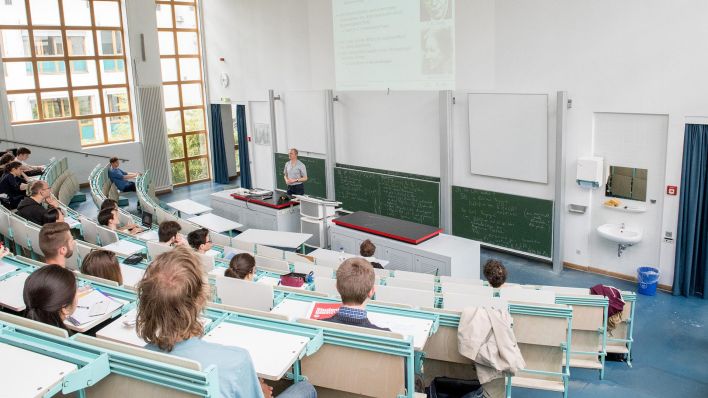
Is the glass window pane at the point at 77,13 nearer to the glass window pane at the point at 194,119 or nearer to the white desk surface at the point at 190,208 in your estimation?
the glass window pane at the point at 194,119

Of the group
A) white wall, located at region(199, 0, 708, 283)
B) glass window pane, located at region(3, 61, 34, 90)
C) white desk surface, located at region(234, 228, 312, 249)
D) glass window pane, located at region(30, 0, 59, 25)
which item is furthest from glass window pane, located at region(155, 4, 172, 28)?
white desk surface, located at region(234, 228, 312, 249)

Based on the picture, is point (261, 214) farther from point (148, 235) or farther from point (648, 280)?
point (648, 280)

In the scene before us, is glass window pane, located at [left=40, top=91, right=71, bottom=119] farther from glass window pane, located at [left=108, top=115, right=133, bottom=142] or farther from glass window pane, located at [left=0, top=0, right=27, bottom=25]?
glass window pane, located at [left=0, top=0, right=27, bottom=25]

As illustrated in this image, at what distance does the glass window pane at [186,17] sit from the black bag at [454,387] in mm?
13291

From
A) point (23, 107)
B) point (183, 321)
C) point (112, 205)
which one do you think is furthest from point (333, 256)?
point (23, 107)

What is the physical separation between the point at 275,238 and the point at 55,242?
436 cm

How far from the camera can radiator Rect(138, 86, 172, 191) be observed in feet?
46.3

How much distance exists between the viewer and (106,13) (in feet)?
45.5

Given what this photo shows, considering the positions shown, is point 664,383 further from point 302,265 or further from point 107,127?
point 107,127

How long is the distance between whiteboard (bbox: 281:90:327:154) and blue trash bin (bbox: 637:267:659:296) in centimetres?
629

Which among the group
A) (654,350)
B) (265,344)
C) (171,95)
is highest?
(171,95)

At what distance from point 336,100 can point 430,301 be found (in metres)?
7.53

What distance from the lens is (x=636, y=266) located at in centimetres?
807

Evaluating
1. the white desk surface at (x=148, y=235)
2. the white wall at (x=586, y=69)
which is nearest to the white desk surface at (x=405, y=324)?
the white desk surface at (x=148, y=235)
